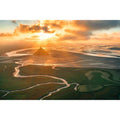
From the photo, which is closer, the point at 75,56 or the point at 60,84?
the point at 60,84

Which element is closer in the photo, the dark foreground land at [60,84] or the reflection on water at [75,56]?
the dark foreground land at [60,84]

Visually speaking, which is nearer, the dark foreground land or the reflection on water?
the dark foreground land

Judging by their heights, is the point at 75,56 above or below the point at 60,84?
above

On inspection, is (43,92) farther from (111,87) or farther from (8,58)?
(111,87)

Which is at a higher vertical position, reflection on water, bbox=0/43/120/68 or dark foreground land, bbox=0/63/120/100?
reflection on water, bbox=0/43/120/68

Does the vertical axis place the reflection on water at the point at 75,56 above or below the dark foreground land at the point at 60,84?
above

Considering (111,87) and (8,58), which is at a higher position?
(8,58)

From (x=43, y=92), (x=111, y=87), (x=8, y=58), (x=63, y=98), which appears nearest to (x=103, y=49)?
(x=111, y=87)
